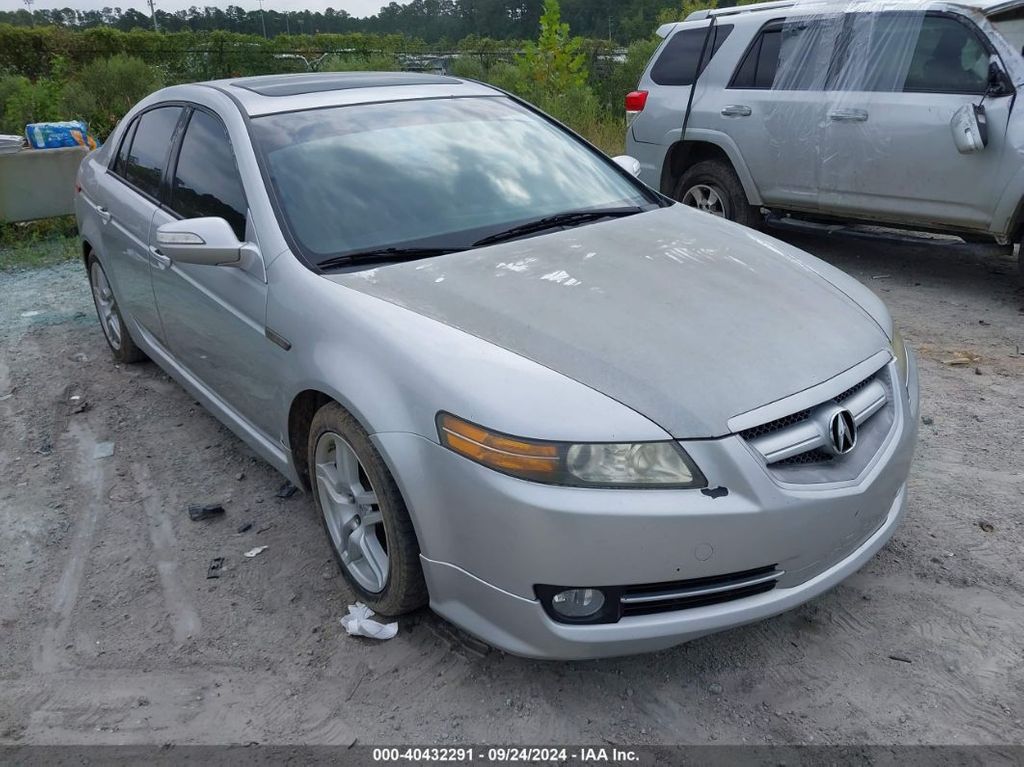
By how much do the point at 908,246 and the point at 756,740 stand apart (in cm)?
597

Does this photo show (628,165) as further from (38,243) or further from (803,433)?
(38,243)

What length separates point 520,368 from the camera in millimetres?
2340

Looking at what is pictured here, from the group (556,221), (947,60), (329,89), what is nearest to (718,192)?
(947,60)

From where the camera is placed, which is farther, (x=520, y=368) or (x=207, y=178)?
(x=207, y=178)

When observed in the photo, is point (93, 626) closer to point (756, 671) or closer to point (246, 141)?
point (246, 141)

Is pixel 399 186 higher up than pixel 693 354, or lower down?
higher up

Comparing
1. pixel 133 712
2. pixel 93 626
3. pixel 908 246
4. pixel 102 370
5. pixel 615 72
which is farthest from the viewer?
pixel 615 72

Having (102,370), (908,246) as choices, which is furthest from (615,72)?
(102,370)

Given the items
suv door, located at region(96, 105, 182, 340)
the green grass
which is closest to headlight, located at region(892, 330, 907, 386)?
suv door, located at region(96, 105, 182, 340)

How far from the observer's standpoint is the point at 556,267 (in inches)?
116

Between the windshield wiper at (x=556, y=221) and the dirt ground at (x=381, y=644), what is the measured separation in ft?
4.52

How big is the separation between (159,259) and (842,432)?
3.08 m

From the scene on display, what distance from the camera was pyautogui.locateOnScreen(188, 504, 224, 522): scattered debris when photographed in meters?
3.58

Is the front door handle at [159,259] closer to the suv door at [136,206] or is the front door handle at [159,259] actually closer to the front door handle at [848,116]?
the suv door at [136,206]
